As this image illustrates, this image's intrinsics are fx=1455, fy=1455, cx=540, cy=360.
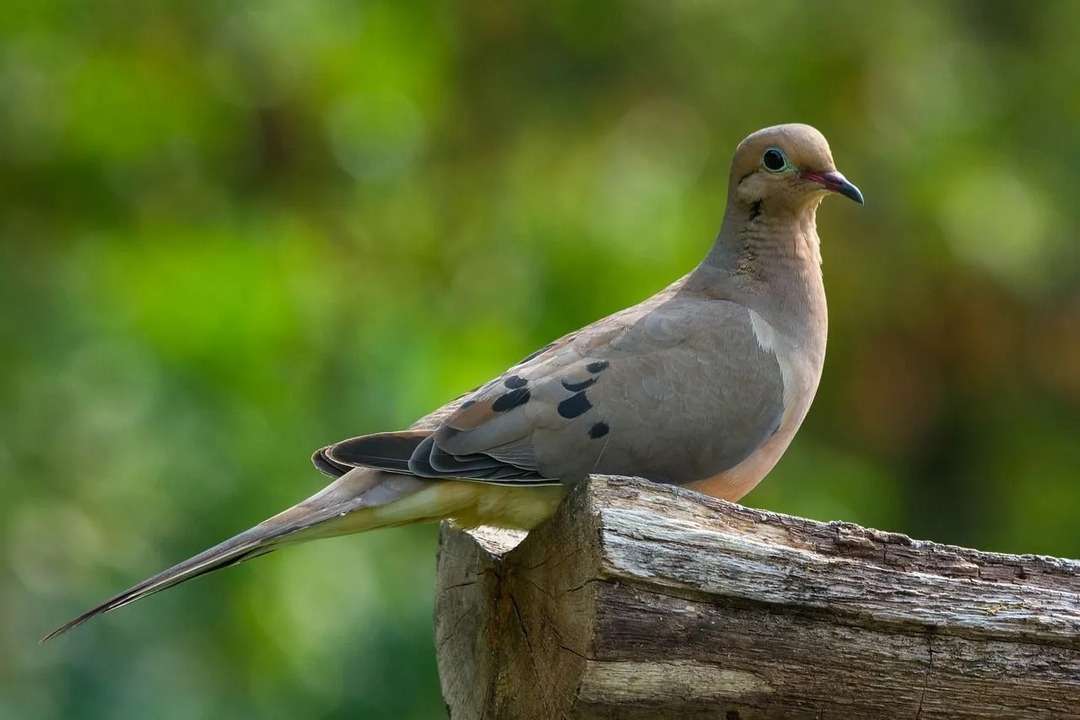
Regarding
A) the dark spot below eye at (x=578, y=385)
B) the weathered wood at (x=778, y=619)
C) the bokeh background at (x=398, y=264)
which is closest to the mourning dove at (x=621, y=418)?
the dark spot below eye at (x=578, y=385)

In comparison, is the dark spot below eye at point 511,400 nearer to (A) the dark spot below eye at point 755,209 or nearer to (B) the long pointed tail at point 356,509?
(B) the long pointed tail at point 356,509

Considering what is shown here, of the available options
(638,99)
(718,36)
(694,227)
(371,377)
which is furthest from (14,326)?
(718,36)

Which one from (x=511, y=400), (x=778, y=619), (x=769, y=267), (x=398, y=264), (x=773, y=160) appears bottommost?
(x=778, y=619)

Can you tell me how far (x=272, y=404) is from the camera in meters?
4.66

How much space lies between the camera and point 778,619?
7.83ft

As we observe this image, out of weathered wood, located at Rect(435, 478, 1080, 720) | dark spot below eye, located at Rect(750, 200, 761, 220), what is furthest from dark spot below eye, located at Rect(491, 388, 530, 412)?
dark spot below eye, located at Rect(750, 200, 761, 220)

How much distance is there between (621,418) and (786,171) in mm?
878

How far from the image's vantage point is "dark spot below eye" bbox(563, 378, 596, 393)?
3.03 metres

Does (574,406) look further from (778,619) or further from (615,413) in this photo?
(778,619)

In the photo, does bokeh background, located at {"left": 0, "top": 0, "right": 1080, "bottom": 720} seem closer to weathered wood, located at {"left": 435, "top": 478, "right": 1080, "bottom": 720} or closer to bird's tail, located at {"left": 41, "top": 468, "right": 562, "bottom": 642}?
bird's tail, located at {"left": 41, "top": 468, "right": 562, "bottom": 642}

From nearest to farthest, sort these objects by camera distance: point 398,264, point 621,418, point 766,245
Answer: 1. point 621,418
2. point 766,245
3. point 398,264

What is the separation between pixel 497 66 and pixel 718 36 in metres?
1.06

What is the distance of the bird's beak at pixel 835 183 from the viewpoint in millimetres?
3392

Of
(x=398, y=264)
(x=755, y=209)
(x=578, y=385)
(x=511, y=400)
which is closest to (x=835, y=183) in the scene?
(x=755, y=209)
